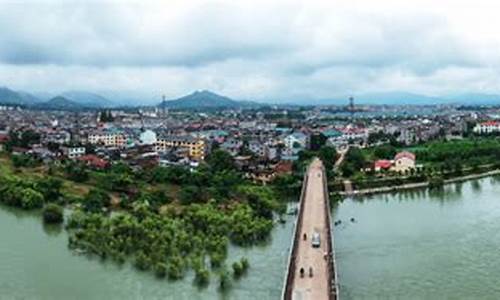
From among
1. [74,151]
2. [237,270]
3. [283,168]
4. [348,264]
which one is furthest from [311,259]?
[74,151]

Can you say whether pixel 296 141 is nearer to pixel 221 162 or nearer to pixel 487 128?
pixel 221 162

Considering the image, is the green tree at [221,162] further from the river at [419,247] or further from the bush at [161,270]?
the bush at [161,270]

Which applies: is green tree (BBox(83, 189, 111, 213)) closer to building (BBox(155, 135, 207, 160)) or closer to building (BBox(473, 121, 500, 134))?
building (BBox(155, 135, 207, 160))

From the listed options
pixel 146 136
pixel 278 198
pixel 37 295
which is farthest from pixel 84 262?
pixel 146 136

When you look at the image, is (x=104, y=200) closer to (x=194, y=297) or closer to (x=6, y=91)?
(x=194, y=297)

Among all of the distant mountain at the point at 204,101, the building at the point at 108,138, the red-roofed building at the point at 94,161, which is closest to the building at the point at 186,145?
the building at the point at 108,138
